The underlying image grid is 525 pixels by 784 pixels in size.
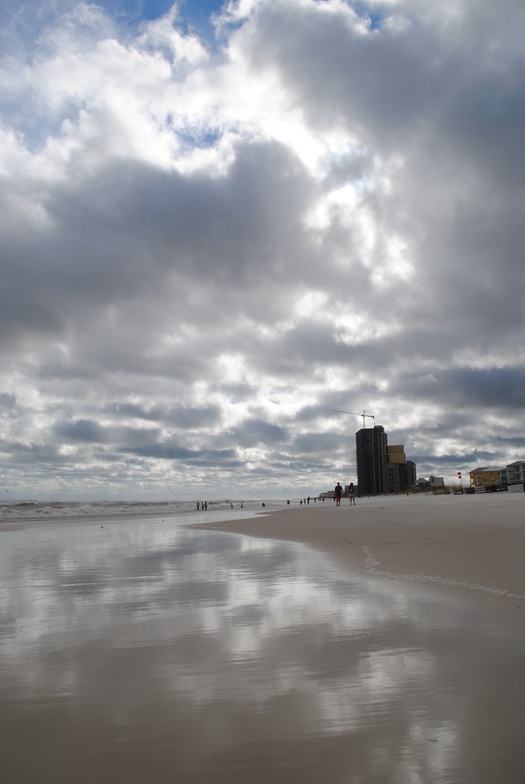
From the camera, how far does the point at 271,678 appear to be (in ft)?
14.6

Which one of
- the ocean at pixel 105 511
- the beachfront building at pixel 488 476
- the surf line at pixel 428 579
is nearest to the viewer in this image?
the surf line at pixel 428 579

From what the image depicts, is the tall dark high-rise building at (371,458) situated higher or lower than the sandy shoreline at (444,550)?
higher

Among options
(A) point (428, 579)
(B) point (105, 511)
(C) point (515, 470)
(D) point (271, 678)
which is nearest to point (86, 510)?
(B) point (105, 511)

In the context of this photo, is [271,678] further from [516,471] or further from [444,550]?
[516,471]

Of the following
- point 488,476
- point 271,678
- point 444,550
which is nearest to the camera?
point 271,678

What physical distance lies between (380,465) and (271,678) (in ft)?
558

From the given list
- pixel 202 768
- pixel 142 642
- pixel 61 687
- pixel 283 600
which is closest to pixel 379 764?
pixel 202 768

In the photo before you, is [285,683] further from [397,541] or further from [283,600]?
[397,541]

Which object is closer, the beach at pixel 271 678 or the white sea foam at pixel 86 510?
the beach at pixel 271 678

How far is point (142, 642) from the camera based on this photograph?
18.5 feet

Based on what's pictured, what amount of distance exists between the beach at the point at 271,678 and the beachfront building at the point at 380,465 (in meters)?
159

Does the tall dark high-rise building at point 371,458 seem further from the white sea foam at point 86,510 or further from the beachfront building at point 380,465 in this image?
the white sea foam at point 86,510

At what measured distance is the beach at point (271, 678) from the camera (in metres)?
3.14

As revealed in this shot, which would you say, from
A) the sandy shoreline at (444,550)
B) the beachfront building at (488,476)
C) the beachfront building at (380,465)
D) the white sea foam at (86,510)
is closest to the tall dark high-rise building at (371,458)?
the beachfront building at (380,465)
